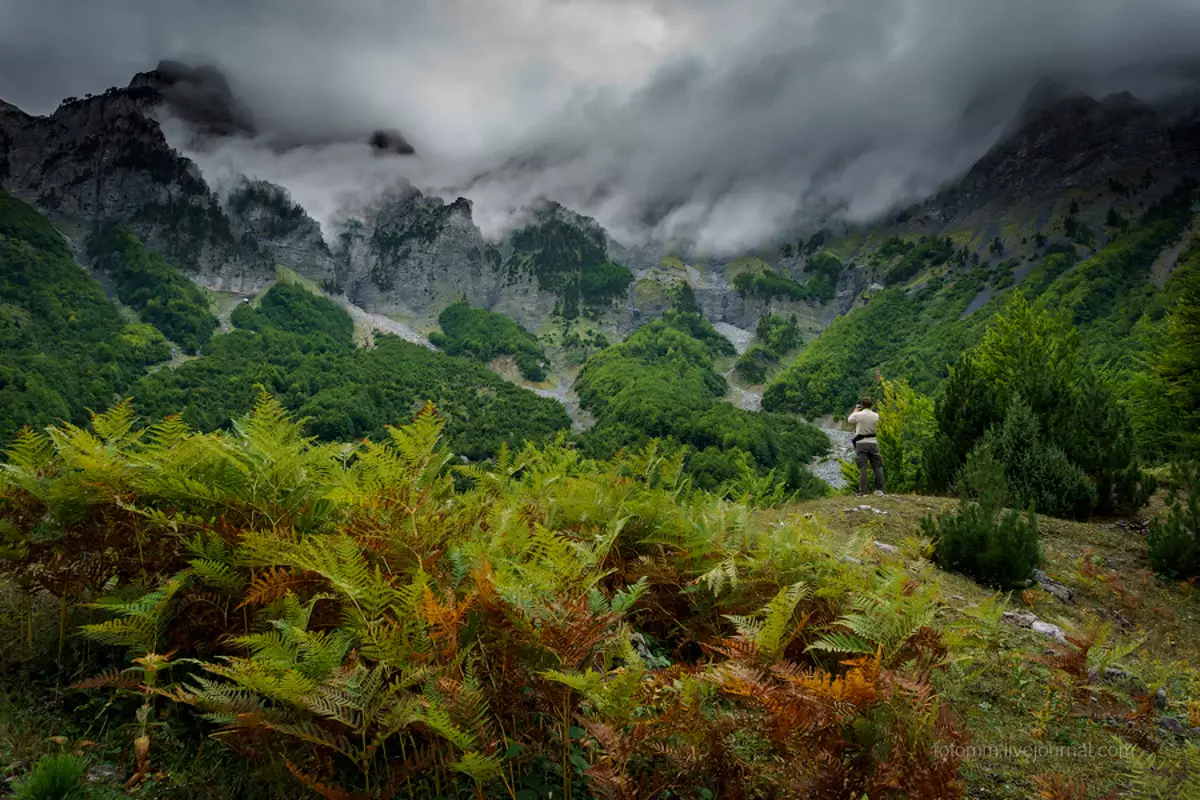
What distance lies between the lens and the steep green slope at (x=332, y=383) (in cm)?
9431

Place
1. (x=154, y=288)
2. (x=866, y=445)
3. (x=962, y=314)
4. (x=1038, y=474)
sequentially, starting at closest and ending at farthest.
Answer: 1. (x=1038, y=474)
2. (x=866, y=445)
3. (x=962, y=314)
4. (x=154, y=288)

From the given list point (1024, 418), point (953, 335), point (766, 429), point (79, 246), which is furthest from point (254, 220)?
point (1024, 418)

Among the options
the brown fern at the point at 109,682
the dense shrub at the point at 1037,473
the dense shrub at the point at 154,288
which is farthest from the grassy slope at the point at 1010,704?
the dense shrub at the point at 154,288

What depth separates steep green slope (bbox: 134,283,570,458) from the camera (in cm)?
9431

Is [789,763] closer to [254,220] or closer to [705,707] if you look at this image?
[705,707]

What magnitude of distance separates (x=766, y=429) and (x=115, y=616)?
99.9 metres

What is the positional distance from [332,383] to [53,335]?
50812mm

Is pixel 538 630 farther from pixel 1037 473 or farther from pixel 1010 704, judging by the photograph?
pixel 1037 473

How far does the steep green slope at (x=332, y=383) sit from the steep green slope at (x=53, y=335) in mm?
7410

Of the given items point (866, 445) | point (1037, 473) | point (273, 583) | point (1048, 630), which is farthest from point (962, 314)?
point (273, 583)

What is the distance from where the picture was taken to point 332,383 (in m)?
115

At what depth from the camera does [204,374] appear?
4195 inches

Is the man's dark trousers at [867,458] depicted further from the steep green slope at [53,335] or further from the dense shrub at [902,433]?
the steep green slope at [53,335]

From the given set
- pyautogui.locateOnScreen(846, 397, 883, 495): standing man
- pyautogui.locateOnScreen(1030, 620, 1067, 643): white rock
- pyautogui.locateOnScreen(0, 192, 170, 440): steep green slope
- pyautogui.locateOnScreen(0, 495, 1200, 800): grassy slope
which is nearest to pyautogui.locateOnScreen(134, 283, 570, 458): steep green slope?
pyautogui.locateOnScreen(0, 192, 170, 440): steep green slope
